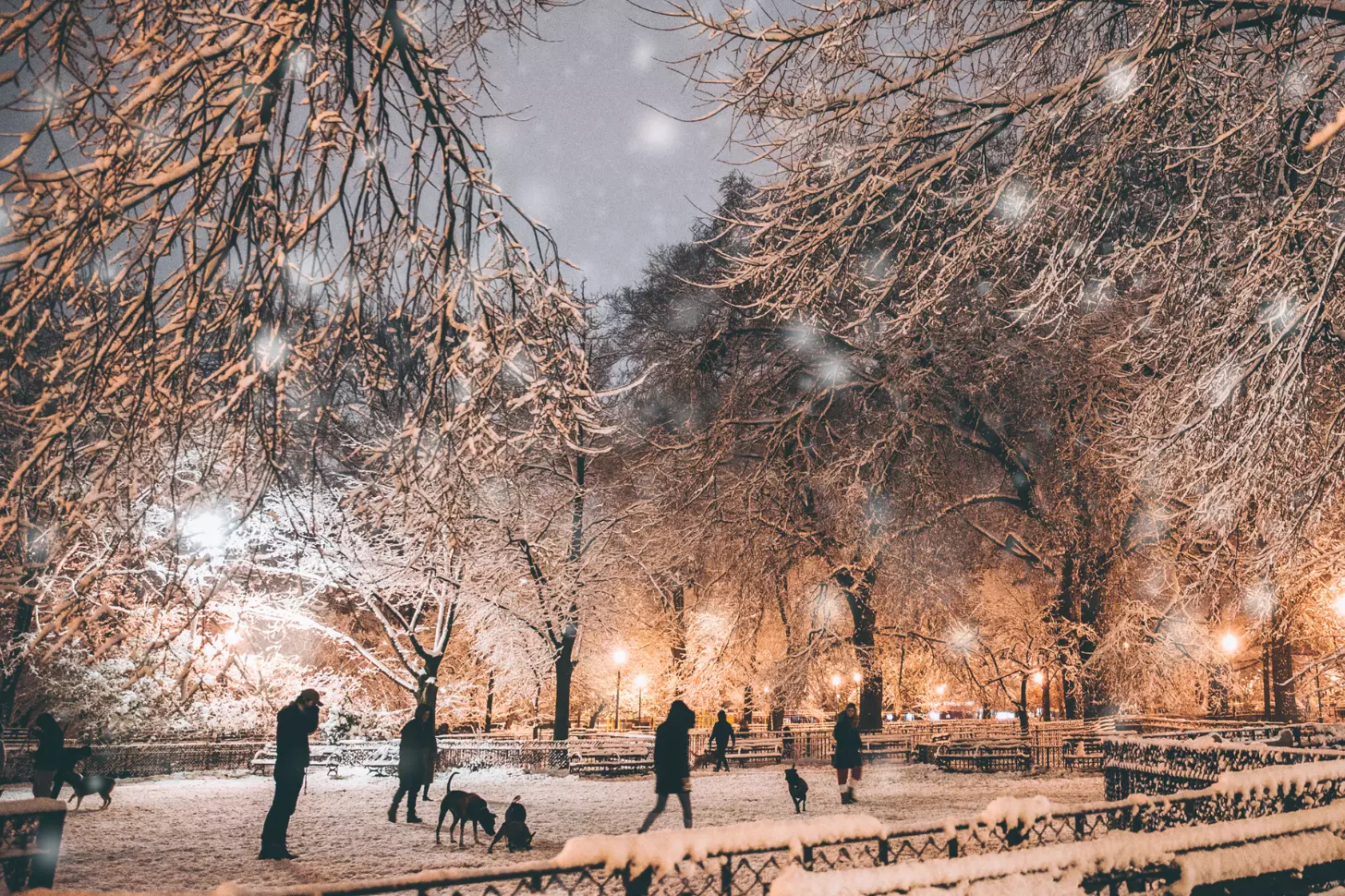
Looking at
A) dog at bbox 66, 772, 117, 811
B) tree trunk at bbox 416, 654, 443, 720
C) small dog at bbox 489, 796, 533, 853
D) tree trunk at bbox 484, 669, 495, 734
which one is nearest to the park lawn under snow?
small dog at bbox 489, 796, 533, 853

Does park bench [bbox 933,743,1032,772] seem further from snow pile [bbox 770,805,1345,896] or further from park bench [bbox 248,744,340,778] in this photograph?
snow pile [bbox 770,805,1345,896]

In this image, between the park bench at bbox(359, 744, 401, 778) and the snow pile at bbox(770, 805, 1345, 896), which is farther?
the park bench at bbox(359, 744, 401, 778)

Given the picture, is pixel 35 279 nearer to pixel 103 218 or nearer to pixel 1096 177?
pixel 103 218

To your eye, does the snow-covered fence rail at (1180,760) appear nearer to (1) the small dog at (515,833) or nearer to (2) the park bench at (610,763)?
(1) the small dog at (515,833)

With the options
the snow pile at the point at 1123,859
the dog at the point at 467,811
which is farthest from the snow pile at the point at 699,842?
the dog at the point at 467,811

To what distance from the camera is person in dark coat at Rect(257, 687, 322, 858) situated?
966 cm

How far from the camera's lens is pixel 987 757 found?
72.9 feet

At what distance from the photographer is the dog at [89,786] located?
46.3ft

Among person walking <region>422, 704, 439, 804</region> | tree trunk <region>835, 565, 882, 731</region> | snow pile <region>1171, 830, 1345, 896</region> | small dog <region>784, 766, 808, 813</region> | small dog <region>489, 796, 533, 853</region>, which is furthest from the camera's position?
tree trunk <region>835, 565, 882, 731</region>

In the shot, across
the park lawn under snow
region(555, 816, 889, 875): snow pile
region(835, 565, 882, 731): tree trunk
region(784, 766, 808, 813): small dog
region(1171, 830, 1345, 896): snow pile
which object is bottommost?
the park lawn under snow

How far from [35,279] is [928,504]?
19.3 m

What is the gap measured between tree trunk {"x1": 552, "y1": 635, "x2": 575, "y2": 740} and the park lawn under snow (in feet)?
7.72

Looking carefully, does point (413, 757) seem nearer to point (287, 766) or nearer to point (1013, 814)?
point (287, 766)

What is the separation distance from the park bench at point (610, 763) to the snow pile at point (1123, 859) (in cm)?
1666
